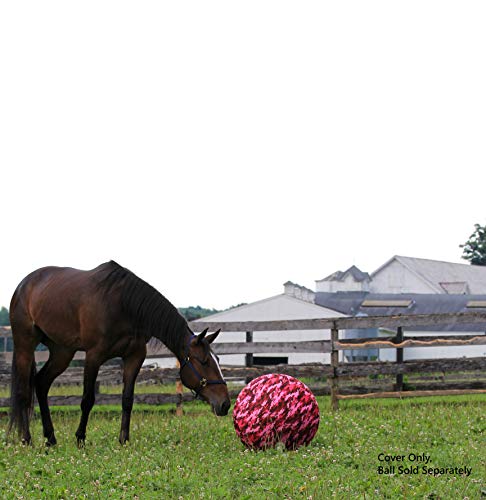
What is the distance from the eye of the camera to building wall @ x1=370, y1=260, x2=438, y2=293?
174 ft

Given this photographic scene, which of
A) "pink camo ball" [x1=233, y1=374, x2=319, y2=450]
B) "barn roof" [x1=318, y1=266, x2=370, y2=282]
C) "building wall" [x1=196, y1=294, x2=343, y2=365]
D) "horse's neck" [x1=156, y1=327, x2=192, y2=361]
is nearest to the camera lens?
"pink camo ball" [x1=233, y1=374, x2=319, y2=450]

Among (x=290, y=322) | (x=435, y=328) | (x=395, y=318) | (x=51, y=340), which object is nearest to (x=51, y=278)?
(x=51, y=340)

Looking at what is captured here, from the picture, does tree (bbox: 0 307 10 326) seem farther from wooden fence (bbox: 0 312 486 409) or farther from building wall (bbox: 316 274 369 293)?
wooden fence (bbox: 0 312 486 409)

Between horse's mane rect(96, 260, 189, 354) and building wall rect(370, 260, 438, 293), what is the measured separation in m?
44.0

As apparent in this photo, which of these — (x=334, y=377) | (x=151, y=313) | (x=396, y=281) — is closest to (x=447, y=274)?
(x=396, y=281)

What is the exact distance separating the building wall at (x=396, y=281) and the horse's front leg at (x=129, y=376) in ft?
145

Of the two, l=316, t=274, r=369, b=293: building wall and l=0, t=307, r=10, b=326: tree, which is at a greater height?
l=316, t=274, r=369, b=293: building wall

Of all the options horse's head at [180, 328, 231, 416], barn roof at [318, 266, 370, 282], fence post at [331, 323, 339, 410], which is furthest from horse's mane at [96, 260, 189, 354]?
barn roof at [318, 266, 370, 282]

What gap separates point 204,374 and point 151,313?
3.41ft

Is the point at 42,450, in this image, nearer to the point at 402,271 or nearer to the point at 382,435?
the point at 382,435

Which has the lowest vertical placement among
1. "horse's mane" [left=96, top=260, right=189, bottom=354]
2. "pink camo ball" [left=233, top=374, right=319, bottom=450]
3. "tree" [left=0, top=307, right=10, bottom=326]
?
"tree" [left=0, top=307, right=10, bottom=326]

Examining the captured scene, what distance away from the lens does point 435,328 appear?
43625mm

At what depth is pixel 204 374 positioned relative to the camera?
9367 millimetres

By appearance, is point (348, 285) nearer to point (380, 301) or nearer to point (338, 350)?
point (380, 301)
